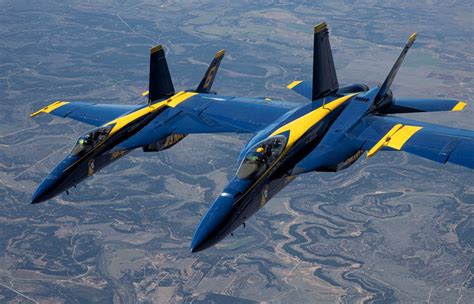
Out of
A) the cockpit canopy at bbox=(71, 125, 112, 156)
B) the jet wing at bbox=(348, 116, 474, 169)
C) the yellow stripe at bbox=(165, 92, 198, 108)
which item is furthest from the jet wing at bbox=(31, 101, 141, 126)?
the jet wing at bbox=(348, 116, 474, 169)

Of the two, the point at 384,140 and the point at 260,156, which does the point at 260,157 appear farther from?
the point at 384,140

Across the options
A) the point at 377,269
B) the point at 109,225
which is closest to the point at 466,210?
the point at 377,269

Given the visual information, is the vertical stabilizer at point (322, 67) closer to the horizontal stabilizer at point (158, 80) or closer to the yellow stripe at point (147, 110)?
the yellow stripe at point (147, 110)

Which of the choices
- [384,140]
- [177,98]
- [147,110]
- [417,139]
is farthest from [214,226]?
[177,98]

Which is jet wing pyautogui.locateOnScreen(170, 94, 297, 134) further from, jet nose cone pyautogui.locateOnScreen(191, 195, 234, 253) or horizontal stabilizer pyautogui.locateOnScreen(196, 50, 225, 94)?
jet nose cone pyautogui.locateOnScreen(191, 195, 234, 253)

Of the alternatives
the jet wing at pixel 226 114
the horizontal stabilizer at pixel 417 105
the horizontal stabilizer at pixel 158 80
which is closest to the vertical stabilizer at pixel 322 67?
the jet wing at pixel 226 114

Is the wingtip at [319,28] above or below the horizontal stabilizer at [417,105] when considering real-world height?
above
